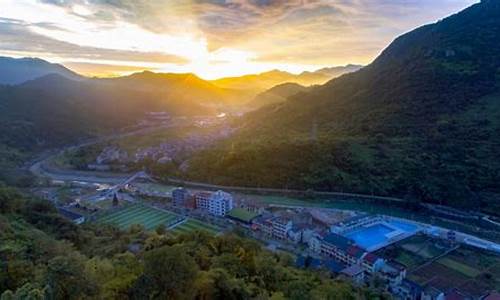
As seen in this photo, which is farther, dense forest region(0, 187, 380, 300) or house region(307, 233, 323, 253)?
house region(307, 233, 323, 253)

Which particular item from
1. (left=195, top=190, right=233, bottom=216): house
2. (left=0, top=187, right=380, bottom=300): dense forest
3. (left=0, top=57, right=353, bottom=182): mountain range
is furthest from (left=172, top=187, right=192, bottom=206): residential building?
(left=0, top=57, right=353, bottom=182): mountain range

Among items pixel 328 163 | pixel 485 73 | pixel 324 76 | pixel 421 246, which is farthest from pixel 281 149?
pixel 324 76

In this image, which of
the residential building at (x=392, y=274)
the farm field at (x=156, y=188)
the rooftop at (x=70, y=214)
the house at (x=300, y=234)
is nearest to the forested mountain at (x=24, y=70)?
the farm field at (x=156, y=188)

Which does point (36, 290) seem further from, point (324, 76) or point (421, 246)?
point (324, 76)

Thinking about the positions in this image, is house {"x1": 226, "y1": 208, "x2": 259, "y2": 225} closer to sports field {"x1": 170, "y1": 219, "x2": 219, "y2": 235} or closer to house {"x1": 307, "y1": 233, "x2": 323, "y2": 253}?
sports field {"x1": 170, "y1": 219, "x2": 219, "y2": 235}

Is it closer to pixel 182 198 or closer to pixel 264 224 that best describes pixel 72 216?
pixel 182 198

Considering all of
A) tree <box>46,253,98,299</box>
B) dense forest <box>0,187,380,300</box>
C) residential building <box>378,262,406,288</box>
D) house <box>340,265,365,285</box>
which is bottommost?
residential building <box>378,262,406,288</box>

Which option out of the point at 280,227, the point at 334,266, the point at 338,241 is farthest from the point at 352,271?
the point at 280,227
